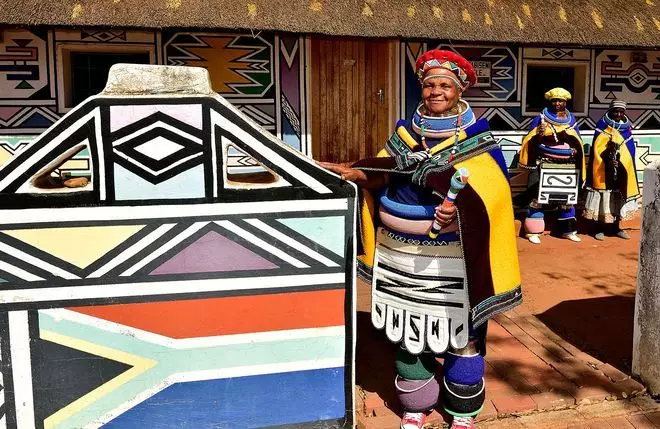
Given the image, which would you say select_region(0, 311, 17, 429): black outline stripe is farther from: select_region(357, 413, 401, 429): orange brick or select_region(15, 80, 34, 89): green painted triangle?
select_region(15, 80, 34, 89): green painted triangle

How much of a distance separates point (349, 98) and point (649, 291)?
489 centimetres

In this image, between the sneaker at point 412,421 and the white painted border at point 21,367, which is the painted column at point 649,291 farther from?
the white painted border at point 21,367

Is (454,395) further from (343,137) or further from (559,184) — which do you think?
(343,137)

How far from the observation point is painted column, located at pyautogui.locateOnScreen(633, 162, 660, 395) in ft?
10.2

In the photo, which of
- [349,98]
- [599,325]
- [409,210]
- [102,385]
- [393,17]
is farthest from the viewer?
[349,98]

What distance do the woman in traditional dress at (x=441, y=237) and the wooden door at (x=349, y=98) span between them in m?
4.76

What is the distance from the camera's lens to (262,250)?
89.0 inches

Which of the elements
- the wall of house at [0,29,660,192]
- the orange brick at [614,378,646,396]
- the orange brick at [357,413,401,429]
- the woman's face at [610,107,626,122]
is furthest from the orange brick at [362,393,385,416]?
the woman's face at [610,107,626,122]

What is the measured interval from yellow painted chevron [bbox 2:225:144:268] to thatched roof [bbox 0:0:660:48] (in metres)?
4.03

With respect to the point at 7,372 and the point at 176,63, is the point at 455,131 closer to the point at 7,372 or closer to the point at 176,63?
the point at 7,372

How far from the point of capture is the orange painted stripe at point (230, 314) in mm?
2201

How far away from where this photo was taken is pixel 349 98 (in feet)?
24.2

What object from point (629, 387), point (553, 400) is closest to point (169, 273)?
point (553, 400)

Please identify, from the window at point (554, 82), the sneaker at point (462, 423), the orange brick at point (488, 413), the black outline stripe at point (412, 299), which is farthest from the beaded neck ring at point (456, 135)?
the window at point (554, 82)
